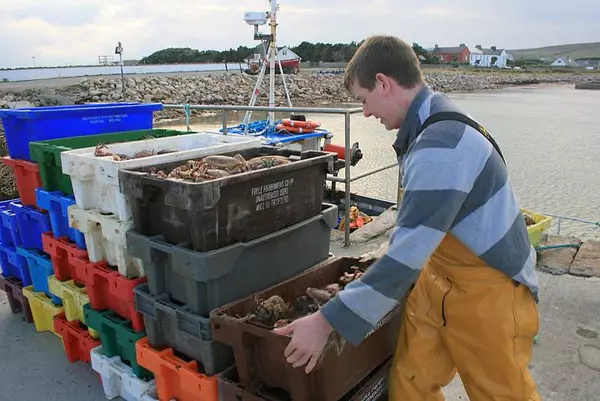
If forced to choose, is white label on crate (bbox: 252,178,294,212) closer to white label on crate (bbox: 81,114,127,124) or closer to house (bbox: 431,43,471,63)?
white label on crate (bbox: 81,114,127,124)

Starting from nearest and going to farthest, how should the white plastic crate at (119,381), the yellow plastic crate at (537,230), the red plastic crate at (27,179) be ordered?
1. the white plastic crate at (119,381)
2. the red plastic crate at (27,179)
3. the yellow plastic crate at (537,230)

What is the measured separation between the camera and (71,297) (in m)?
3.07

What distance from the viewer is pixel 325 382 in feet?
6.33

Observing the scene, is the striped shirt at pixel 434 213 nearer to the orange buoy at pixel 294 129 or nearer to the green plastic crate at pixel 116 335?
the green plastic crate at pixel 116 335

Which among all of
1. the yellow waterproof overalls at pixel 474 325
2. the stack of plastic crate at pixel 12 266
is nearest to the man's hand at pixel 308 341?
the yellow waterproof overalls at pixel 474 325

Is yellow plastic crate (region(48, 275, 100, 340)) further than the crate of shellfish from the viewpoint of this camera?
Yes

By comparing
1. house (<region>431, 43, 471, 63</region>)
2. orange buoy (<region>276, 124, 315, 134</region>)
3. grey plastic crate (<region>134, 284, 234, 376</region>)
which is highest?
house (<region>431, 43, 471, 63</region>)

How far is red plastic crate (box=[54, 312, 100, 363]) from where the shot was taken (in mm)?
3031

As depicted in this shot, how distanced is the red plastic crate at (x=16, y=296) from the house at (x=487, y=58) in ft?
364

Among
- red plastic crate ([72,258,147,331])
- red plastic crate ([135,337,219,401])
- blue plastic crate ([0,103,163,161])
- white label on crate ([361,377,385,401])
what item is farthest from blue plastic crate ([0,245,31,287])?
white label on crate ([361,377,385,401])

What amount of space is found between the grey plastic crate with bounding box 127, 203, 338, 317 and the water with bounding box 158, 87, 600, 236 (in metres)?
5.56

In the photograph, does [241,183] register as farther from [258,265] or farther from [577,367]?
[577,367]

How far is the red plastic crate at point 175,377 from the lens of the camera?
222 cm

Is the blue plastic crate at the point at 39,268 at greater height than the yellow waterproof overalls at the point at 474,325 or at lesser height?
lesser
